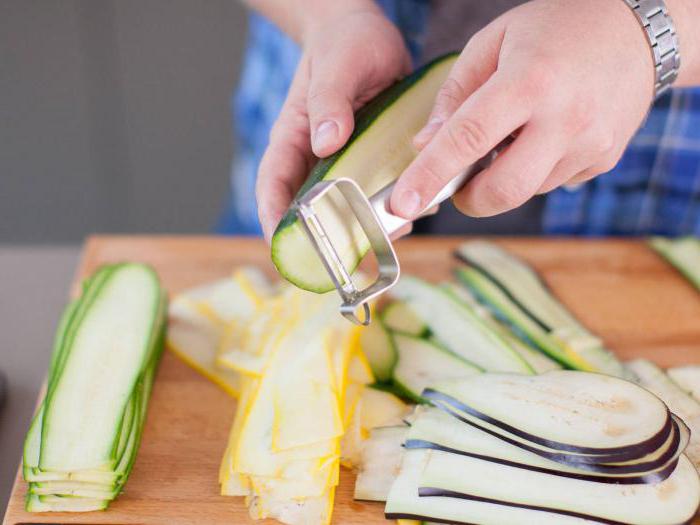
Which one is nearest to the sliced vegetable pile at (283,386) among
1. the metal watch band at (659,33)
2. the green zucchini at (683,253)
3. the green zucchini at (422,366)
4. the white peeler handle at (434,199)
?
the green zucchini at (422,366)

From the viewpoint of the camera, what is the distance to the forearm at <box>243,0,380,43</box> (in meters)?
1.60

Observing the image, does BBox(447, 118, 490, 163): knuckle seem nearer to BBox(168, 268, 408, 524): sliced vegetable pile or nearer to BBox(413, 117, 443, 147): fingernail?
BBox(413, 117, 443, 147): fingernail

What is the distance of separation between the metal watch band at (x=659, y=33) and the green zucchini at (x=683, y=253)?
81 centimetres

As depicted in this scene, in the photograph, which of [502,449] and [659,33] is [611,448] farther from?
[659,33]

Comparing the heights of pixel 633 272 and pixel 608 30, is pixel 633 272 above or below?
below

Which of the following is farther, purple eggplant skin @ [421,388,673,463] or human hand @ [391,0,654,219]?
purple eggplant skin @ [421,388,673,463]

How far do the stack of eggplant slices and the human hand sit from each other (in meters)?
0.34

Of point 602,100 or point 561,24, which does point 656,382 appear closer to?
point 602,100

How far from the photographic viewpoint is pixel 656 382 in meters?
1.51

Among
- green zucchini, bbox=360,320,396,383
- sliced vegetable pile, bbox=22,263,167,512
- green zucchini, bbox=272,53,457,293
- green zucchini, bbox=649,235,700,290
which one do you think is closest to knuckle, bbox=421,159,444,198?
green zucchini, bbox=272,53,457,293

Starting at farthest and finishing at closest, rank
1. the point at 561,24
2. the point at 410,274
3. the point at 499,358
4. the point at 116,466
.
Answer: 1. the point at 410,274
2. the point at 499,358
3. the point at 116,466
4. the point at 561,24

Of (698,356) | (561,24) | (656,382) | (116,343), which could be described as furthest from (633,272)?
(116,343)

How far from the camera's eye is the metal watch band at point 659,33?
1.19m

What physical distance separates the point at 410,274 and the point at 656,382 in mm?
640
